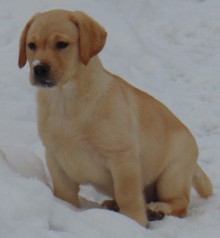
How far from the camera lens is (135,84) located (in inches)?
253

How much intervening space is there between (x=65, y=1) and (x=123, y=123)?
414 centimetres

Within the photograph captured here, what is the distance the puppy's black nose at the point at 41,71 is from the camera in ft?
11.2

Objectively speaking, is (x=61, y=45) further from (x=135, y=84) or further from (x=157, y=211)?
(x=135, y=84)

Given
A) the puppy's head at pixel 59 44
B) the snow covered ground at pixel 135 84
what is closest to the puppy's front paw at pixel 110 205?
the snow covered ground at pixel 135 84

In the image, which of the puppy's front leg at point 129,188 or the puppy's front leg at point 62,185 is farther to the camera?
the puppy's front leg at point 62,185

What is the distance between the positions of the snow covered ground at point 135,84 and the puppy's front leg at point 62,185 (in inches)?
6.2

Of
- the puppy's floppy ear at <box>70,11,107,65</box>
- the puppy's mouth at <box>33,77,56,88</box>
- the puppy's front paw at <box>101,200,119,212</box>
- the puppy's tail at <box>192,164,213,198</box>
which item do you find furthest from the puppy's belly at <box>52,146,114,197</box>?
the puppy's tail at <box>192,164,213,198</box>

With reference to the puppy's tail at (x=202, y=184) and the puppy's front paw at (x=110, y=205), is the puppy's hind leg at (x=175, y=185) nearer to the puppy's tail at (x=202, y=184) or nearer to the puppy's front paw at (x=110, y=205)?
the puppy's tail at (x=202, y=184)

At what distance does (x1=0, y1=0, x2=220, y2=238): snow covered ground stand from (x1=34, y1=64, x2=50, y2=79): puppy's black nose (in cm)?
56

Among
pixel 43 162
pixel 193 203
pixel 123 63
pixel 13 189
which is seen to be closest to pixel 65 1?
pixel 123 63

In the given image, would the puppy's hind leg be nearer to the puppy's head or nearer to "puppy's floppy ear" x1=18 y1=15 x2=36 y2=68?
the puppy's head

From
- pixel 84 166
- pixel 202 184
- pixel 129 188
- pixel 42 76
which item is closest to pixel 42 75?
pixel 42 76

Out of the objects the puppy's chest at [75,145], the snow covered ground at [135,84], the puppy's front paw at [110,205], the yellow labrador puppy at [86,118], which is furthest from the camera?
the puppy's front paw at [110,205]

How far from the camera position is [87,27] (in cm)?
361
